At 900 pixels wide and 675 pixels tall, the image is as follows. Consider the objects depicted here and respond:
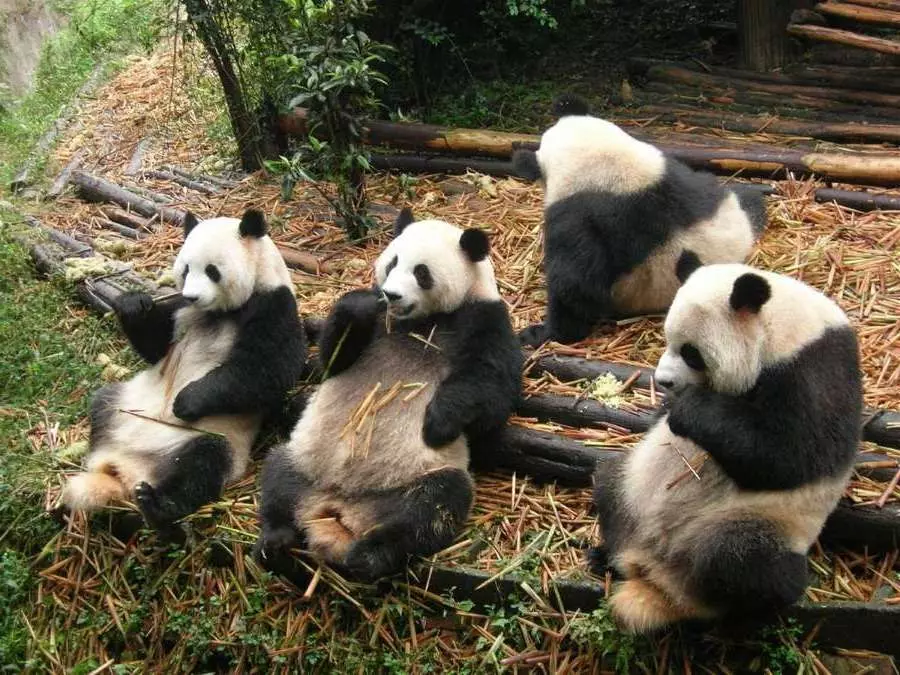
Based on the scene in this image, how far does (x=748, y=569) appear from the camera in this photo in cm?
333

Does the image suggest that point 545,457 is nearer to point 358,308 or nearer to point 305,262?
point 358,308

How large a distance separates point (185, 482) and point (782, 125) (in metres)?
5.71

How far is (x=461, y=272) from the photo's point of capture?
4574 mm

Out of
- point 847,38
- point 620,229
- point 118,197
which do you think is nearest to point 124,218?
point 118,197

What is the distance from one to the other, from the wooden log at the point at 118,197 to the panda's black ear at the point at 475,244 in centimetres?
361

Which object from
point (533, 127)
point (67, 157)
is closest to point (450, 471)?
point (533, 127)

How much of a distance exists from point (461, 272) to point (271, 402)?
4.11ft

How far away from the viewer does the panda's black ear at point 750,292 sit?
3355 millimetres

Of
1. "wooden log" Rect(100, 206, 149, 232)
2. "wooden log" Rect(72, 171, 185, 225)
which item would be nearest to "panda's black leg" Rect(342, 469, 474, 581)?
"wooden log" Rect(72, 171, 185, 225)

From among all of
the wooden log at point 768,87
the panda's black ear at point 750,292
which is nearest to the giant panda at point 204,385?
the panda's black ear at point 750,292

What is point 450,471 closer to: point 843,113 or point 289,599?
point 289,599

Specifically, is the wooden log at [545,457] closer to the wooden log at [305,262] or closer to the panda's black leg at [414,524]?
the panda's black leg at [414,524]

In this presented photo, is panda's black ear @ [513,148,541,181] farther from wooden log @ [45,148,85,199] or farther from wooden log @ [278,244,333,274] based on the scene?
wooden log @ [45,148,85,199]

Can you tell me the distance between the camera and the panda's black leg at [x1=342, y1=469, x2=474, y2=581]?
3.93 m
